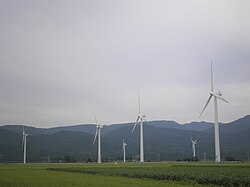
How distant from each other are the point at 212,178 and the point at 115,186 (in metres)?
9.77

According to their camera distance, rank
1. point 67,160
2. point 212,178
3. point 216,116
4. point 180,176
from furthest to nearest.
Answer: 1. point 67,160
2. point 216,116
3. point 180,176
4. point 212,178

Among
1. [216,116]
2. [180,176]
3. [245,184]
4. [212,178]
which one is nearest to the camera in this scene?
[245,184]

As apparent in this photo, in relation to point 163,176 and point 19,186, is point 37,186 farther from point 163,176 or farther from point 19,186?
point 163,176

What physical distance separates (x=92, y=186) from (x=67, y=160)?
469 ft

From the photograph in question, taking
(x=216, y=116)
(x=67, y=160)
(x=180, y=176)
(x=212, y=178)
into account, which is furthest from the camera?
(x=67, y=160)

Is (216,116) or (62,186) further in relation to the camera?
(216,116)

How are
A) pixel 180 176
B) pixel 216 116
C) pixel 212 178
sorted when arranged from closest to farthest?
pixel 212 178, pixel 180 176, pixel 216 116

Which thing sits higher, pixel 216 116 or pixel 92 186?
pixel 216 116

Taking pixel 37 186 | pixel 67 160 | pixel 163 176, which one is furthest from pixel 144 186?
pixel 67 160

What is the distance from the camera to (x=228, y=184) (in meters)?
33.4

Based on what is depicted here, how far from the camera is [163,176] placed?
45375mm

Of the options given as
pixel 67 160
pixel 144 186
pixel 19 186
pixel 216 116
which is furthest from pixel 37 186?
pixel 67 160

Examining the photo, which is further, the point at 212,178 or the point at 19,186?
the point at 212,178

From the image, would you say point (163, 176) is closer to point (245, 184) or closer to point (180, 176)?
point (180, 176)
